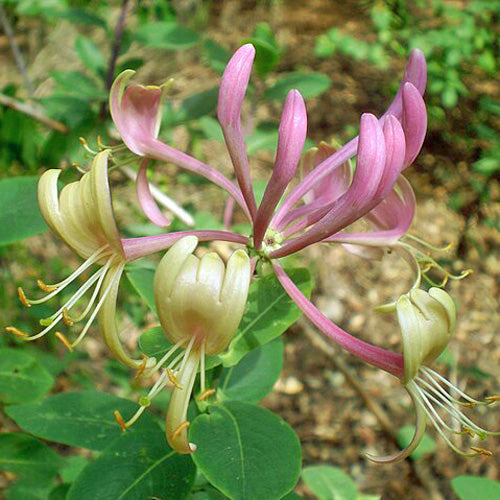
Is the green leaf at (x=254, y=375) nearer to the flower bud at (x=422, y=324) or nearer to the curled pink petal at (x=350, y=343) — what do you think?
the curled pink petal at (x=350, y=343)

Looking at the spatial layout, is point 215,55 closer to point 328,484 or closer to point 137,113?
point 137,113

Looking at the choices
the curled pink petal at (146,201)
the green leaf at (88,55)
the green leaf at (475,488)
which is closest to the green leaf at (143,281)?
the curled pink petal at (146,201)

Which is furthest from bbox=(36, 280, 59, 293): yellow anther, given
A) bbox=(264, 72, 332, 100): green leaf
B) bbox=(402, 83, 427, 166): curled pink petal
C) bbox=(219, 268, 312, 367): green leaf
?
bbox=(264, 72, 332, 100): green leaf

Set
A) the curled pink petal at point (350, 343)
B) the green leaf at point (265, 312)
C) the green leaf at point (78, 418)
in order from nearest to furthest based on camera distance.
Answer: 1. the curled pink petal at point (350, 343)
2. the green leaf at point (265, 312)
3. the green leaf at point (78, 418)

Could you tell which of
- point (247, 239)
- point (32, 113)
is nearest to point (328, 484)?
point (247, 239)

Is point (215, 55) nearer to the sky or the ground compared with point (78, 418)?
nearer to the sky

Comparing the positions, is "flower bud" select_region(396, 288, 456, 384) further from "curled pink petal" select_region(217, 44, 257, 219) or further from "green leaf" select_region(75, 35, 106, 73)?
"green leaf" select_region(75, 35, 106, 73)

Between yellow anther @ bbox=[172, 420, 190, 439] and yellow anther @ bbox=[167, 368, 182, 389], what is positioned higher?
yellow anther @ bbox=[167, 368, 182, 389]
